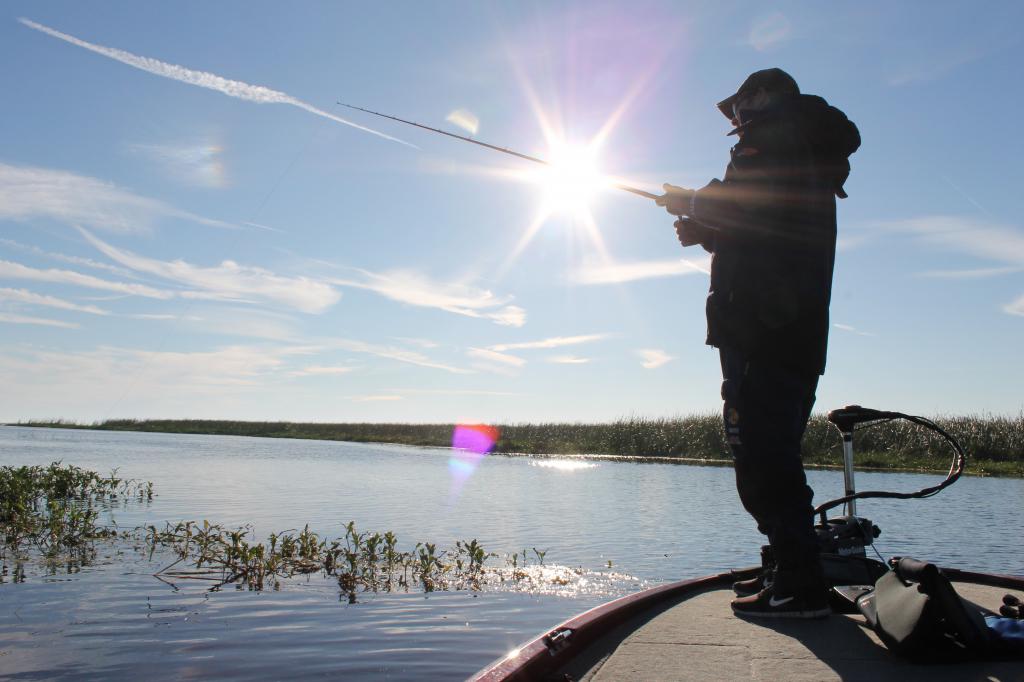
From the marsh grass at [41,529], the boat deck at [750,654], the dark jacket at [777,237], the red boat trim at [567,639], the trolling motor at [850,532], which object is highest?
the dark jacket at [777,237]

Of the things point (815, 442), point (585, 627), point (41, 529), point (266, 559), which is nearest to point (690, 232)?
point (585, 627)

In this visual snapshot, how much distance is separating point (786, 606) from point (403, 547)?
29.5 ft

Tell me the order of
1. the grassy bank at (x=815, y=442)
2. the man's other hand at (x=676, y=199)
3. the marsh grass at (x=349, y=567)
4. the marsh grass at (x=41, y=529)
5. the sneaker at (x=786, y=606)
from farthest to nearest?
the grassy bank at (x=815, y=442), the marsh grass at (x=41, y=529), the marsh grass at (x=349, y=567), the man's other hand at (x=676, y=199), the sneaker at (x=786, y=606)

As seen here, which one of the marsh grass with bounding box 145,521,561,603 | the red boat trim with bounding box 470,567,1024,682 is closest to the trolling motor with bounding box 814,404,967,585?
the red boat trim with bounding box 470,567,1024,682

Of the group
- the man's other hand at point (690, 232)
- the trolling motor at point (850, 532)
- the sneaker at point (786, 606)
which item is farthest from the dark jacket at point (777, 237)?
the sneaker at point (786, 606)

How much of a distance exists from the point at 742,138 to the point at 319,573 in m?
7.74

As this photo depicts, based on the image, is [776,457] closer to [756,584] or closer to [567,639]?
[756,584]

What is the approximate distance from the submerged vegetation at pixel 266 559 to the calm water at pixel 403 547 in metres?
0.38

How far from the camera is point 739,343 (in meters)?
4.01

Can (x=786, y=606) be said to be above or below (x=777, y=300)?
below

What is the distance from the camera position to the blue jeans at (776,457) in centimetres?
390

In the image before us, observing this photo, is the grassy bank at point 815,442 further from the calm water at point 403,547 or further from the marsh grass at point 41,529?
the marsh grass at point 41,529

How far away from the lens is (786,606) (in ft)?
12.8

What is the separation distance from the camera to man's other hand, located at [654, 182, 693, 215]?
427 cm
